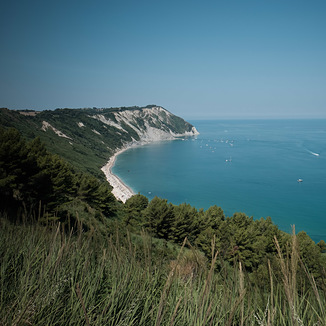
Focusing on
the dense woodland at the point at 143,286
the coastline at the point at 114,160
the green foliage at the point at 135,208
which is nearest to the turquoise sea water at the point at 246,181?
the coastline at the point at 114,160

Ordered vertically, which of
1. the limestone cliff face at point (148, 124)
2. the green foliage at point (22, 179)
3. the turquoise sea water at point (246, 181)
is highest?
the limestone cliff face at point (148, 124)

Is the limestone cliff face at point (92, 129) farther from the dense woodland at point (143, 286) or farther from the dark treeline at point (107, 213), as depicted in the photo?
the dense woodland at point (143, 286)

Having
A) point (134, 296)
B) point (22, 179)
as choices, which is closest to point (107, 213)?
point (22, 179)

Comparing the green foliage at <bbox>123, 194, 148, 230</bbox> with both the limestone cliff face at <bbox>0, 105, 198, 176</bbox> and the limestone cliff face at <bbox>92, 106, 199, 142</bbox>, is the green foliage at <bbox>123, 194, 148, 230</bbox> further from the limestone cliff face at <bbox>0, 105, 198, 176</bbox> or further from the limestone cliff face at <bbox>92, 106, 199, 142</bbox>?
Answer: the limestone cliff face at <bbox>92, 106, 199, 142</bbox>

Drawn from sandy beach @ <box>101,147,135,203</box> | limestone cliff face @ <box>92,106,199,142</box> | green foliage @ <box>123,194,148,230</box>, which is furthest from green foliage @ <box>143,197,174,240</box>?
limestone cliff face @ <box>92,106,199,142</box>

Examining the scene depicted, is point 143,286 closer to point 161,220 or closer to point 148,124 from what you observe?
point 161,220

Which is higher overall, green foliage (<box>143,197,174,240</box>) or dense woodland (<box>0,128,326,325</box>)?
dense woodland (<box>0,128,326,325</box>)
